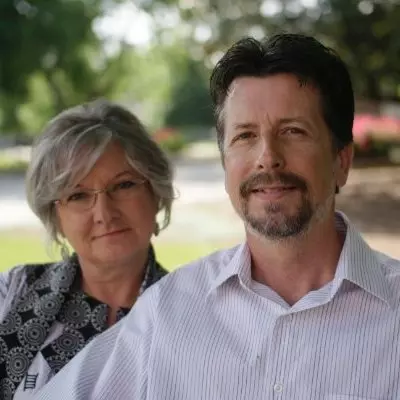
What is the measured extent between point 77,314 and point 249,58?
38.5 inches

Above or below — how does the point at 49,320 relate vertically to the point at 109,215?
below

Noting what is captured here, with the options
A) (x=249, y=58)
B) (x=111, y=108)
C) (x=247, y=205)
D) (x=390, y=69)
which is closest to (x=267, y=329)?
(x=247, y=205)

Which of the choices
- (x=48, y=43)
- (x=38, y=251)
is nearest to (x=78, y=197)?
(x=38, y=251)

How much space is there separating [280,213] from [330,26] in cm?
922

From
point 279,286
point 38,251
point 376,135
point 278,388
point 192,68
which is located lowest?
point 278,388

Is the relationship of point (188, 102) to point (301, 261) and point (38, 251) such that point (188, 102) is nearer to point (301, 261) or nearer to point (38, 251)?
point (38, 251)

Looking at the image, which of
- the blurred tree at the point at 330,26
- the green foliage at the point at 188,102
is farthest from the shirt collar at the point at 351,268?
the green foliage at the point at 188,102

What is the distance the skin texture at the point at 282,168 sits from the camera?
5.13ft

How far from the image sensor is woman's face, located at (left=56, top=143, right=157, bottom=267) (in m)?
2.04

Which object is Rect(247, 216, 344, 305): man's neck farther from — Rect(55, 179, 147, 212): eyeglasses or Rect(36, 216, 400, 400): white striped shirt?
Rect(55, 179, 147, 212): eyeglasses

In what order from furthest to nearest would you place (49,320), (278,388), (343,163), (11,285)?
(11,285), (49,320), (343,163), (278,388)

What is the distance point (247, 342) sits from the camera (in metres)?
1.57

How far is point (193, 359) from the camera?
159 cm

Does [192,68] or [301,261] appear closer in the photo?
[301,261]
